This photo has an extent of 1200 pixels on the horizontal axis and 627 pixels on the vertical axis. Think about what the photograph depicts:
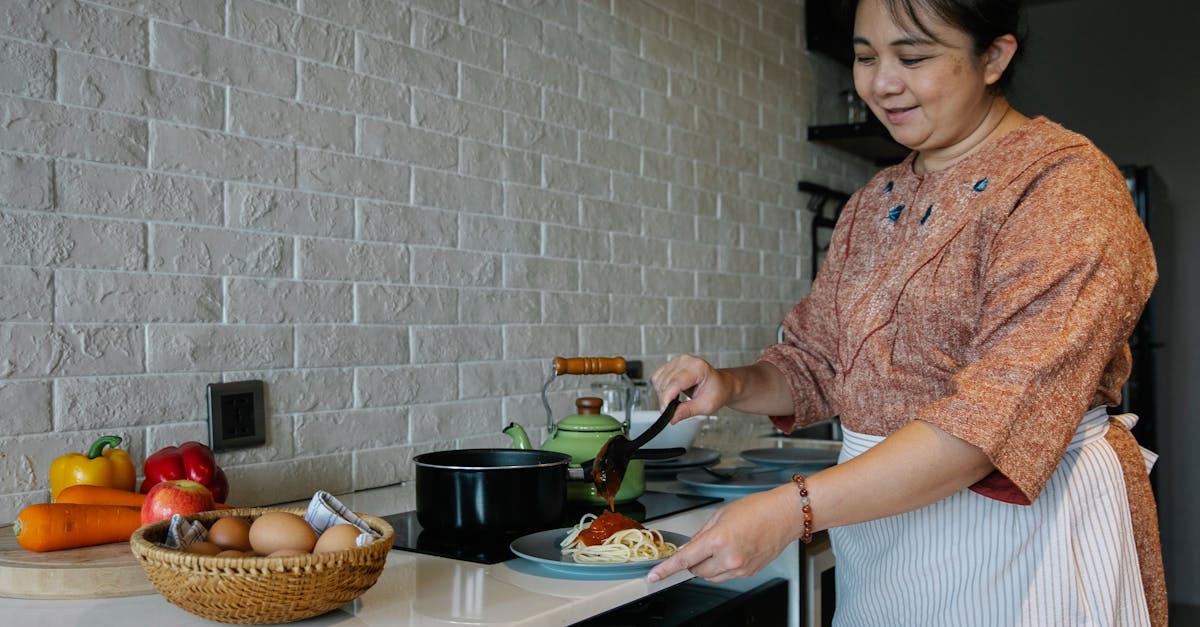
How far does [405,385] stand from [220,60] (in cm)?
69

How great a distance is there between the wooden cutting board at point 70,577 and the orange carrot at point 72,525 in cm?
3

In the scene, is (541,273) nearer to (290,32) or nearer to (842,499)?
(290,32)

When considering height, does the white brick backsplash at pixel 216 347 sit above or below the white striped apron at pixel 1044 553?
above

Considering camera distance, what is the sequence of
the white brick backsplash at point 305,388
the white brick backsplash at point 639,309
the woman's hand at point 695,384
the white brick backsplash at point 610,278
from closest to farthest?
the woman's hand at point 695,384 < the white brick backsplash at point 305,388 < the white brick backsplash at point 610,278 < the white brick backsplash at point 639,309

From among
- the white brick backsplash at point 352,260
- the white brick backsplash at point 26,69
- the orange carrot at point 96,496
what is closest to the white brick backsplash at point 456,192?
the white brick backsplash at point 352,260

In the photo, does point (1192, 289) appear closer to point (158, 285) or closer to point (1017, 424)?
point (1017, 424)

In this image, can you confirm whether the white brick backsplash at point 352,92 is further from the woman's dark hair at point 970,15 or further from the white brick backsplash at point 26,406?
the woman's dark hair at point 970,15

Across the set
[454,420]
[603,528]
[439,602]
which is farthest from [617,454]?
[454,420]

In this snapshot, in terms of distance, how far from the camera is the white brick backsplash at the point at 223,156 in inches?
65.2

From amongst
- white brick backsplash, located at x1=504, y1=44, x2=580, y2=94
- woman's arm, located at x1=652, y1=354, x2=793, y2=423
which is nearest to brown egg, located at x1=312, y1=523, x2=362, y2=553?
woman's arm, located at x1=652, y1=354, x2=793, y2=423

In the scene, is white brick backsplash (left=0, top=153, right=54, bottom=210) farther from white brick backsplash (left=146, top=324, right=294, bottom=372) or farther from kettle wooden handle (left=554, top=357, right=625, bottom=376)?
kettle wooden handle (left=554, top=357, right=625, bottom=376)

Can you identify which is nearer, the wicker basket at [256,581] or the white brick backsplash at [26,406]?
the wicker basket at [256,581]

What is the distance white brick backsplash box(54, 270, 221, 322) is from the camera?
1546 mm

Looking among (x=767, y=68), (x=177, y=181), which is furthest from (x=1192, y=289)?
(x=177, y=181)
